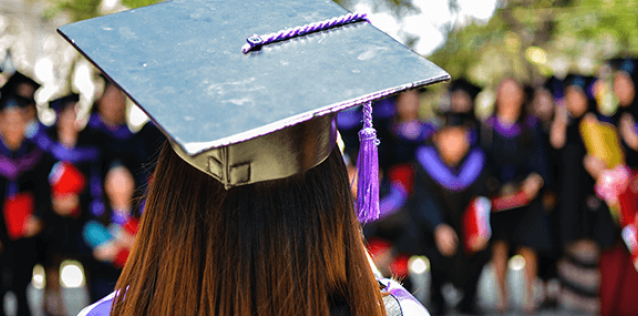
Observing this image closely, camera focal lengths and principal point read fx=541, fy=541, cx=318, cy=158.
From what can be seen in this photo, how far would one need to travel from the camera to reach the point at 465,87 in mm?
3965

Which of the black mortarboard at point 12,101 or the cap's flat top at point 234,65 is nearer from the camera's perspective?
the cap's flat top at point 234,65

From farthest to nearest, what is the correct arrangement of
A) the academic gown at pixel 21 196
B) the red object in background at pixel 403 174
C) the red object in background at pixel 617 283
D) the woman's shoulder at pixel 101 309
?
the red object in background at pixel 403 174 < the red object in background at pixel 617 283 < the academic gown at pixel 21 196 < the woman's shoulder at pixel 101 309

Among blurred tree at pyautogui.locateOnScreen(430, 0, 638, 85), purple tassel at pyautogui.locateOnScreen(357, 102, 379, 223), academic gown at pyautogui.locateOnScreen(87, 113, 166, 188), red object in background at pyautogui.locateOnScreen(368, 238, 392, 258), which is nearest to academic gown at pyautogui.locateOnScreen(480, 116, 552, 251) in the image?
red object in background at pyautogui.locateOnScreen(368, 238, 392, 258)

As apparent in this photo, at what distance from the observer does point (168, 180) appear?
3.40ft

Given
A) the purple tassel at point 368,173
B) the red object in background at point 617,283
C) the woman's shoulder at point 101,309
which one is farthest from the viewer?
the red object in background at point 617,283

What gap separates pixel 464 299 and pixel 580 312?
85 cm

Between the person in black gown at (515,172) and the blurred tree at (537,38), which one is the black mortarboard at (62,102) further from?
the blurred tree at (537,38)

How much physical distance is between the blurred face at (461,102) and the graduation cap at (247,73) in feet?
9.51

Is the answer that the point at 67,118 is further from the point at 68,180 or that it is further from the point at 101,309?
the point at 101,309

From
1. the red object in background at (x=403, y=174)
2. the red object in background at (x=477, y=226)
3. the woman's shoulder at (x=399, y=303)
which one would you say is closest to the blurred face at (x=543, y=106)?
the red object in background at (x=477, y=226)

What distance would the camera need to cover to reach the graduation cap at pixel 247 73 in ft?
2.95

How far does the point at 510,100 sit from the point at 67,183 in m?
3.19

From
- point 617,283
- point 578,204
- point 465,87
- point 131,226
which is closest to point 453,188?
point 465,87

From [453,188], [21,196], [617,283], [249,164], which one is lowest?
[617,283]
